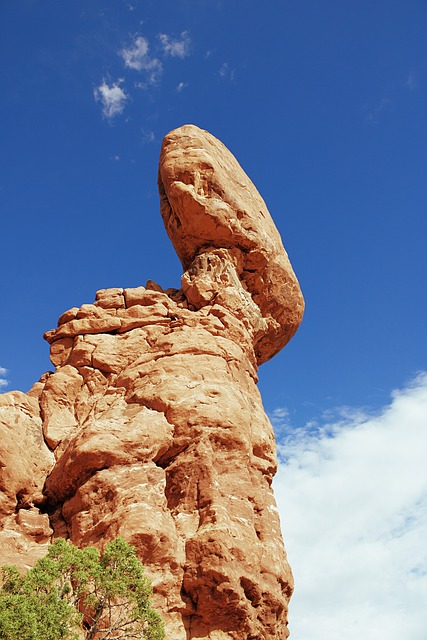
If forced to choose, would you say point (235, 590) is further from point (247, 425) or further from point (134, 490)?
point (247, 425)

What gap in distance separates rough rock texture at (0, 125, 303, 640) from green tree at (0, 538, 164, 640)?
175cm

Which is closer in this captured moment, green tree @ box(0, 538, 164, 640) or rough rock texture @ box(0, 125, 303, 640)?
green tree @ box(0, 538, 164, 640)

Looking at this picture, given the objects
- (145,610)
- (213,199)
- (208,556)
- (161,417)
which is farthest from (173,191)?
(145,610)

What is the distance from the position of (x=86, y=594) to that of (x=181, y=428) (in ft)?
22.5

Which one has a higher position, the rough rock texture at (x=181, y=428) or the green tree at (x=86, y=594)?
the rough rock texture at (x=181, y=428)

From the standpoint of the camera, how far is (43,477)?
2366cm

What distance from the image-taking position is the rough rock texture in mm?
19906

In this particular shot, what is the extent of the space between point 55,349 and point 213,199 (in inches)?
419

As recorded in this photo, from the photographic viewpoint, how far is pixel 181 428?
23.0m

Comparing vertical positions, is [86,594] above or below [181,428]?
below

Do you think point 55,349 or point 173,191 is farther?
point 173,191

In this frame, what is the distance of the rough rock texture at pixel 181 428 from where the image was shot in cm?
1991

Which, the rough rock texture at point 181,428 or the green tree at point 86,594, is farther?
A: the rough rock texture at point 181,428

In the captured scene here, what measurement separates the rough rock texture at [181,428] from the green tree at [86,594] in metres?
1.75
